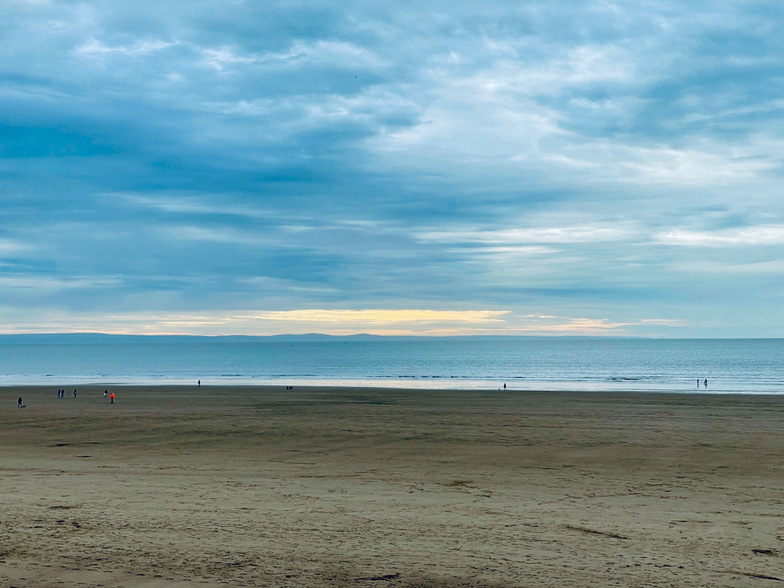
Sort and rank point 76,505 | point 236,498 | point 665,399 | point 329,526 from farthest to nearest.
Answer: point 665,399, point 236,498, point 76,505, point 329,526

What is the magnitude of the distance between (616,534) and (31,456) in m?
21.1

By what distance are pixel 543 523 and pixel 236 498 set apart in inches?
285

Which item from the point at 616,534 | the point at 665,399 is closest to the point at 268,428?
the point at 616,534

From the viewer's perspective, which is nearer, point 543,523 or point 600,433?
point 543,523

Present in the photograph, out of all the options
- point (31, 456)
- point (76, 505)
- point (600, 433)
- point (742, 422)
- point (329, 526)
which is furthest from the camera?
point (742, 422)

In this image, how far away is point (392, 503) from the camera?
14.9 m

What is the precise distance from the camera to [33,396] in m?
61.2

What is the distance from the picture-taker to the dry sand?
9.76m

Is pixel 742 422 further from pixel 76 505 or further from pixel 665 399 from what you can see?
pixel 76 505

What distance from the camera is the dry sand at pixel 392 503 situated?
9.76 m

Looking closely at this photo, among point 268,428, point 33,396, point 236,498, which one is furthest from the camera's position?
point 33,396

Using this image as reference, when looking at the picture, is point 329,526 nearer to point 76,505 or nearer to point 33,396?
point 76,505

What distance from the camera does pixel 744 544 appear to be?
37.4 feet

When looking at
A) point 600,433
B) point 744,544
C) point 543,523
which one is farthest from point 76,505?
point 600,433
